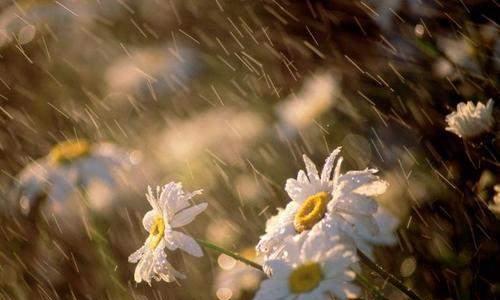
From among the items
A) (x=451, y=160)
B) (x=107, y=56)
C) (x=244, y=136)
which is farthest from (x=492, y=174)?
(x=107, y=56)

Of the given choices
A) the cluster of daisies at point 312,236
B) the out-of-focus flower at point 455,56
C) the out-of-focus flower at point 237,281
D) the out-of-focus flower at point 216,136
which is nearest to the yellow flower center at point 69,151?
the out-of-focus flower at point 216,136

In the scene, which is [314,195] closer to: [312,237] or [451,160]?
[312,237]

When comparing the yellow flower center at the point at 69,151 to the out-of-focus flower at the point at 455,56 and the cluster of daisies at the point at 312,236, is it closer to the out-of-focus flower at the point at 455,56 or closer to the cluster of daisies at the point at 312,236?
the out-of-focus flower at the point at 455,56

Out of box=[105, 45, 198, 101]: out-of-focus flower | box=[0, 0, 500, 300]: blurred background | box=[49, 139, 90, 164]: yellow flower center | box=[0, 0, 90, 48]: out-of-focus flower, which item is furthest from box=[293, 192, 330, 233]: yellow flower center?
box=[0, 0, 90, 48]: out-of-focus flower

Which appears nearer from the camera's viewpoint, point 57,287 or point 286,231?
point 286,231

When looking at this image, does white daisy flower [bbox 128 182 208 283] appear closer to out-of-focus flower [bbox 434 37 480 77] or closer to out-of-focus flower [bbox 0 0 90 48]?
out-of-focus flower [bbox 434 37 480 77]
